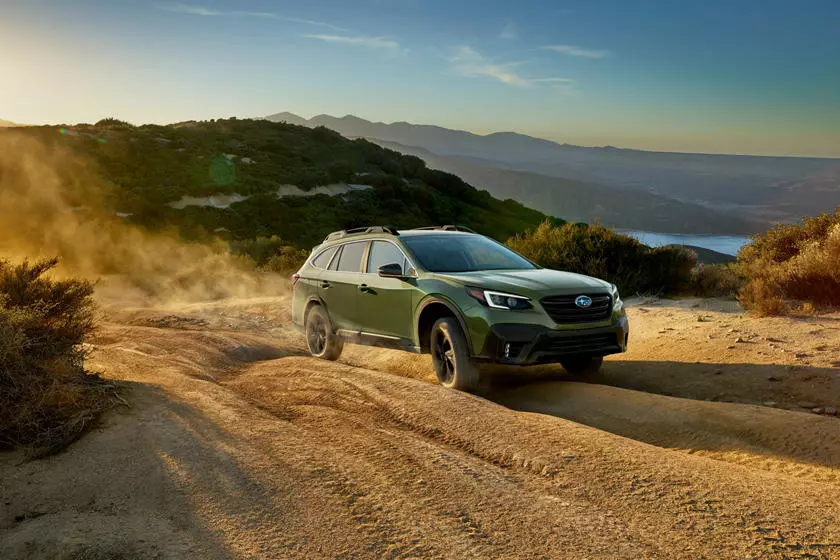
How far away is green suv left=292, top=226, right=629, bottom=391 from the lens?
741 centimetres

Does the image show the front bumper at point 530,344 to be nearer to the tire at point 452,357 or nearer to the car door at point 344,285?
the tire at point 452,357

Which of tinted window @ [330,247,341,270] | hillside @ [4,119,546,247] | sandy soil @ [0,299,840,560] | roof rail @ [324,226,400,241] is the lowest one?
sandy soil @ [0,299,840,560]

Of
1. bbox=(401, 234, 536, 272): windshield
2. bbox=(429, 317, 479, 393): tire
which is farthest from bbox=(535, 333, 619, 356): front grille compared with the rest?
bbox=(401, 234, 536, 272): windshield

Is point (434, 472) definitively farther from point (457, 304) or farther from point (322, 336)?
point (322, 336)

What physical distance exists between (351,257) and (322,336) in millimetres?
1326

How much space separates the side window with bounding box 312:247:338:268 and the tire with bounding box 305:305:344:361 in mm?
610

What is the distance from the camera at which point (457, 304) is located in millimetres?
7688

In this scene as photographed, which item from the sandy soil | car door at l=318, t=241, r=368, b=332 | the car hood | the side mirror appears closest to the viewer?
the sandy soil

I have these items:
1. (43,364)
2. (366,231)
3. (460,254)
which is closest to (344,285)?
(366,231)

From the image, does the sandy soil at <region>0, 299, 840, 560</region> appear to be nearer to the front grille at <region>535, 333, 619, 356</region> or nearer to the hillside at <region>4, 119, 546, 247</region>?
the front grille at <region>535, 333, 619, 356</region>

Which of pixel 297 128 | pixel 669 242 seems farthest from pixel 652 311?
pixel 297 128

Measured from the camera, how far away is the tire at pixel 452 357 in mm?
7629

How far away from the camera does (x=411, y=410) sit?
6570 millimetres

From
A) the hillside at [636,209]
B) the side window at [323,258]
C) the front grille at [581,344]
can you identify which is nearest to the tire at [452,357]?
the front grille at [581,344]
